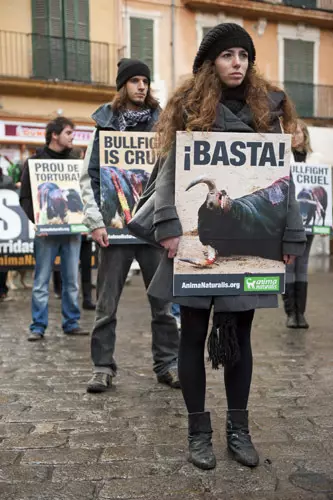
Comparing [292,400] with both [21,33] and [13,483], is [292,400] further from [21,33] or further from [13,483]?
[21,33]

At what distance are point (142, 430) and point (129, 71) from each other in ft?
7.53

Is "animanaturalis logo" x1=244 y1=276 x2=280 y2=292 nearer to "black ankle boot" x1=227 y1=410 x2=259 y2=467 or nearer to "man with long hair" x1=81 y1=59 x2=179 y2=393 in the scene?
"black ankle boot" x1=227 y1=410 x2=259 y2=467

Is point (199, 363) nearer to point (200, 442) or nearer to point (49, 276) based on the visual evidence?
point (200, 442)

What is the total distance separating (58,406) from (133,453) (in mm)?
898

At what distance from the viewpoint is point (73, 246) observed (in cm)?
630

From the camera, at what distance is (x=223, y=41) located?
9.43ft

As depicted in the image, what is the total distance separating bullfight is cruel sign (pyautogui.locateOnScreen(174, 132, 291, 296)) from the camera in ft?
9.25

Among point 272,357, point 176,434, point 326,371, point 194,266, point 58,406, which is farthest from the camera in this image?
point 272,357

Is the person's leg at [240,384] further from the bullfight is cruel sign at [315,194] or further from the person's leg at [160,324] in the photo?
the bullfight is cruel sign at [315,194]

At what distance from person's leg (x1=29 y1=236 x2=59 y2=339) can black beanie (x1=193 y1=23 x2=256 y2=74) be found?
141 inches

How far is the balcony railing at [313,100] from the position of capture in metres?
24.7

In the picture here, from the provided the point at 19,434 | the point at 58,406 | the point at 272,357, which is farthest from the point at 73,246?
the point at 19,434

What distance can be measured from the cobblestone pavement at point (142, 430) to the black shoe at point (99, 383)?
0.06 m

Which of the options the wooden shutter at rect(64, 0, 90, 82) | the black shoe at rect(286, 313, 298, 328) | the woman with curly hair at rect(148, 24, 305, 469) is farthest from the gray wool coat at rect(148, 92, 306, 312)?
the wooden shutter at rect(64, 0, 90, 82)
